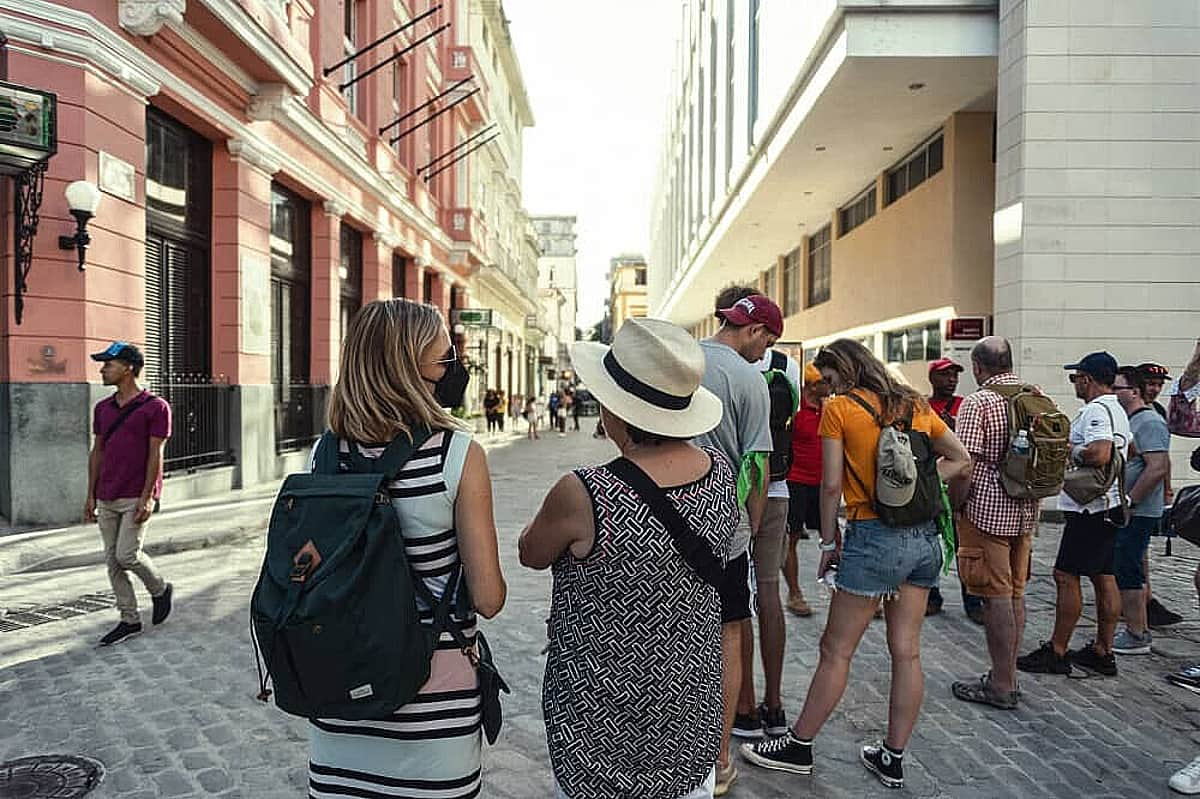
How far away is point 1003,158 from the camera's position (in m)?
11.7

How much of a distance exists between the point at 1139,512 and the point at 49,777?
6.17 meters

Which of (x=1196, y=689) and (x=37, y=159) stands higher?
(x=37, y=159)

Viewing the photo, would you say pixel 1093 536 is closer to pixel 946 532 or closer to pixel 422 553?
pixel 946 532

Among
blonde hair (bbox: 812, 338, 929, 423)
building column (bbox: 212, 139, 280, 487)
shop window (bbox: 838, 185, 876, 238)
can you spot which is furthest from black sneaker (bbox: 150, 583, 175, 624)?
shop window (bbox: 838, 185, 876, 238)

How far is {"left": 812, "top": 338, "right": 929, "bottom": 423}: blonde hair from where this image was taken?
11.8 ft

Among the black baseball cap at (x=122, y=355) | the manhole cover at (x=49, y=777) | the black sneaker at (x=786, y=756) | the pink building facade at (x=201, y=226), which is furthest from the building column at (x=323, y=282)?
the black sneaker at (x=786, y=756)

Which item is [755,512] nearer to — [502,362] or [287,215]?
[287,215]

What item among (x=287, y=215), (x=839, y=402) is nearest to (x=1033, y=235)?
(x=839, y=402)

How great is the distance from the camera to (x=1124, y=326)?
36.2 feet

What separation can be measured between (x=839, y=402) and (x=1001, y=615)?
67.2 inches

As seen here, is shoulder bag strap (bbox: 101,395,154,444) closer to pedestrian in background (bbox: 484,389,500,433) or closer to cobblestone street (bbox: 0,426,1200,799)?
cobblestone street (bbox: 0,426,1200,799)

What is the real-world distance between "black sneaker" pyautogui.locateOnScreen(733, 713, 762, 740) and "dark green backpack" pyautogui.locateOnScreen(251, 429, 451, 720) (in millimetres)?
2538

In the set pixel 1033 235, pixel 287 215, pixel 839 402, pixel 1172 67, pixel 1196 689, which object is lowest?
pixel 1196 689

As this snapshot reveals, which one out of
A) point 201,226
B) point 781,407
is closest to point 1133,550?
point 781,407
